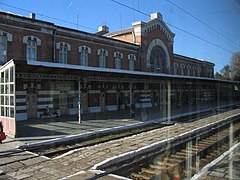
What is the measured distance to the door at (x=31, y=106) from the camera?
17734 mm

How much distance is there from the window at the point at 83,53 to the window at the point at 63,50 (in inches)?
58.6

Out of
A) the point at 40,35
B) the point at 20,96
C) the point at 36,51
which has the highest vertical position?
the point at 40,35

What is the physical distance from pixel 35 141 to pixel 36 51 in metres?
10.7

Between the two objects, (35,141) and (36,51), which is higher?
(36,51)

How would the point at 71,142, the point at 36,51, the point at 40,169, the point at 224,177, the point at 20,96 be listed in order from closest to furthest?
1. the point at 224,177
2. the point at 40,169
3. the point at 71,142
4. the point at 20,96
5. the point at 36,51

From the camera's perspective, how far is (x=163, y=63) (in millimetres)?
34469

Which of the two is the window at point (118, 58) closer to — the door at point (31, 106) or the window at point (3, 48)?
the door at point (31, 106)

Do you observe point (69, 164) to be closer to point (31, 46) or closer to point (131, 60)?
point (31, 46)

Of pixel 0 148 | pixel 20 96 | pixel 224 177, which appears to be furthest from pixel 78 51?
pixel 224 177

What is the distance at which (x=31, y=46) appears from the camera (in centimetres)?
1845

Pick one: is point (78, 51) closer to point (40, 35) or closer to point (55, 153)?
point (40, 35)

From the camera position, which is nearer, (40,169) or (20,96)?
(40,169)

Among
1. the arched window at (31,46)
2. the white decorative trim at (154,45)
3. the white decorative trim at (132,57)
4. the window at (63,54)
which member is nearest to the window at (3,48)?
the arched window at (31,46)

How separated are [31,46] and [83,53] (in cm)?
564
